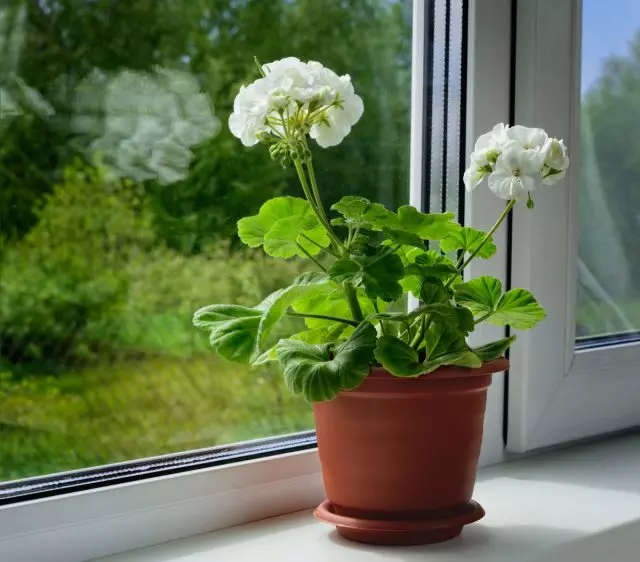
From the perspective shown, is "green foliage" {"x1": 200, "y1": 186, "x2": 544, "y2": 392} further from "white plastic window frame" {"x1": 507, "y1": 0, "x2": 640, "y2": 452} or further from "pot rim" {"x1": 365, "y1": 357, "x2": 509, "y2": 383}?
"white plastic window frame" {"x1": 507, "y1": 0, "x2": 640, "y2": 452}

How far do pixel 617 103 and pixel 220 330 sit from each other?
0.82m

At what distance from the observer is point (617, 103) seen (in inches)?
54.6

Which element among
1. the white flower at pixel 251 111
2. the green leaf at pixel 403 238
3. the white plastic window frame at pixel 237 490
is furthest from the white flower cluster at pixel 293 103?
the white plastic window frame at pixel 237 490

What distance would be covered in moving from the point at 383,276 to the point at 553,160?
0.70 feet

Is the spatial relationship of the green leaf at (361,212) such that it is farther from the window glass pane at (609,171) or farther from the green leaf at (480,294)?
the window glass pane at (609,171)

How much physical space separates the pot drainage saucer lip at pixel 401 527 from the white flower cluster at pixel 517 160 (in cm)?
30

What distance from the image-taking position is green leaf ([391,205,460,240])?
883 mm

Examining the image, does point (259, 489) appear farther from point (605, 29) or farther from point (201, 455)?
point (605, 29)

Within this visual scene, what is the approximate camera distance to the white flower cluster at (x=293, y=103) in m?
0.81

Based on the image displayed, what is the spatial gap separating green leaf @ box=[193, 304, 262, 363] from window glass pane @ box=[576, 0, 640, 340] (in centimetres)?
64

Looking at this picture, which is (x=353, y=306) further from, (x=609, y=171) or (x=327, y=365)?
(x=609, y=171)

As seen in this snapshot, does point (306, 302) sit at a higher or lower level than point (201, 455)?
higher

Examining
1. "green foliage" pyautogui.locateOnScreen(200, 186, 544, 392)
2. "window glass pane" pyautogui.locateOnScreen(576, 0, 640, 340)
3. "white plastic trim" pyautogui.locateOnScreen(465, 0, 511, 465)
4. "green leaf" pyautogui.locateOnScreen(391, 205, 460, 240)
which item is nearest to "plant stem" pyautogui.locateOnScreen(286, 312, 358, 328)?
"green foliage" pyautogui.locateOnScreen(200, 186, 544, 392)

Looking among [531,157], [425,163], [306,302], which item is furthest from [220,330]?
[425,163]
